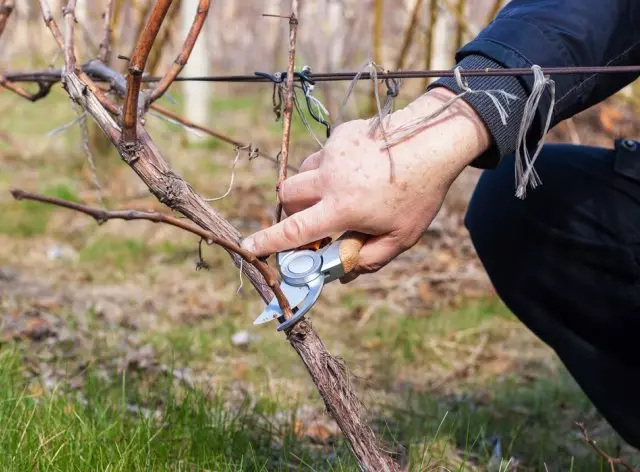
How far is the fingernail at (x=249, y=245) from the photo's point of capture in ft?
4.62

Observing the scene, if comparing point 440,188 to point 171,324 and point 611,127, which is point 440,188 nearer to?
point 171,324

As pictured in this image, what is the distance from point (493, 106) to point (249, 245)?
480 mm

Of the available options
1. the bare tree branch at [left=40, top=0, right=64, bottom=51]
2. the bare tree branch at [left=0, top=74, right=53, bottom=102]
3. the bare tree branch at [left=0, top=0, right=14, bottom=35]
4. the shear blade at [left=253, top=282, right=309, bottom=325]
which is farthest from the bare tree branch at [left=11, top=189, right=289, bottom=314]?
the bare tree branch at [left=0, top=0, right=14, bottom=35]

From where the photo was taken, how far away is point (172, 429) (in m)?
1.90

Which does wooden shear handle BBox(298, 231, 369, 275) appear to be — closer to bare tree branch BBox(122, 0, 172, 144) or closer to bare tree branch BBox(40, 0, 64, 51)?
bare tree branch BBox(122, 0, 172, 144)

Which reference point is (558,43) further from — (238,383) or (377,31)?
(377,31)

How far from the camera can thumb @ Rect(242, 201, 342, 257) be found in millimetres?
1333

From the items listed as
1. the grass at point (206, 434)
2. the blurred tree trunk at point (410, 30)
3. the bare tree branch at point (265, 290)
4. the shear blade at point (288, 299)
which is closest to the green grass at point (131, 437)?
the grass at point (206, 434)

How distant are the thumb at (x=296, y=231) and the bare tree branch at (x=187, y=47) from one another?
1.27 feet

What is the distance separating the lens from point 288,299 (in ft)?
4.58

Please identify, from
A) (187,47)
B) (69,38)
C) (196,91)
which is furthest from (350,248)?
(196,91)

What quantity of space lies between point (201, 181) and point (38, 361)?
353 centimetres

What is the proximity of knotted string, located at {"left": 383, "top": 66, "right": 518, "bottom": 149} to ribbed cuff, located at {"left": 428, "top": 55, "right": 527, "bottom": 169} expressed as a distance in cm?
1

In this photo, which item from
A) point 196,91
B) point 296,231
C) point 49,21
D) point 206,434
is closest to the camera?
point 296,231
